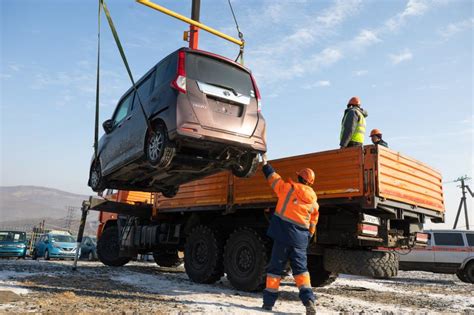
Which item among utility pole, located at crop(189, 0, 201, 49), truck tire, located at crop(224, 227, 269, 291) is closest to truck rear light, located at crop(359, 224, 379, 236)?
truck tire, located at crop(224, 227, 269, 291)

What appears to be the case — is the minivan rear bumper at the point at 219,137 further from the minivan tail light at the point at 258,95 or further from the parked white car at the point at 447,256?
the parked white car at the point at 447,256

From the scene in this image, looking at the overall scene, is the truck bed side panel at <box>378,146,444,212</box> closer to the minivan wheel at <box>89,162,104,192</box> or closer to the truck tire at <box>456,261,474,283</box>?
the minivan wheel at <box>89,162,104,192</box>

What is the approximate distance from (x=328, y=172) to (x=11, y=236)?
671 inches

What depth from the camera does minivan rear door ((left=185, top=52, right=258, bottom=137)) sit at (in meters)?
5.47

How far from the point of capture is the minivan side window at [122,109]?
23.4 feet

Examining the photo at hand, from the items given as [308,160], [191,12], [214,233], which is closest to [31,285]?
[214,233]

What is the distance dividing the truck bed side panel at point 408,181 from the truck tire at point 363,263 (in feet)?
3.07

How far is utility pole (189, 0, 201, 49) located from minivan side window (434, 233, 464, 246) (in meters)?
10.2

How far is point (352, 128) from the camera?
7109 millimetres

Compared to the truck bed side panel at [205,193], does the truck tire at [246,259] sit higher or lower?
lower

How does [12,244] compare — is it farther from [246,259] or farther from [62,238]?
[246,259]

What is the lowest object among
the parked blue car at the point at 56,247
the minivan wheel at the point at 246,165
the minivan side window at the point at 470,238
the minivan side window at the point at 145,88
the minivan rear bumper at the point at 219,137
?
the parked blue car at the point at 56,247

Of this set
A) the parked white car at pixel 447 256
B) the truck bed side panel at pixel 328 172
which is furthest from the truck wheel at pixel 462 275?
the truck bed side panel at pixel 328 172

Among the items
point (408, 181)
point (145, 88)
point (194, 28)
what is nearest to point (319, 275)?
point (408, 181)
